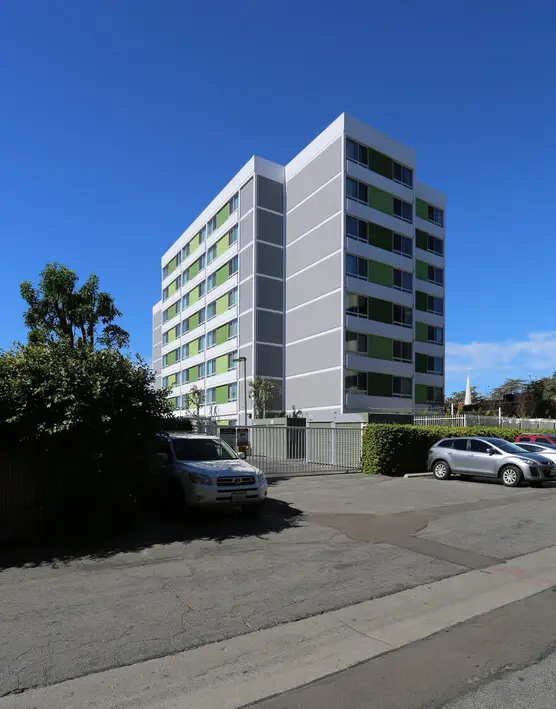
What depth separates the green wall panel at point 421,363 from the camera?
148 feet

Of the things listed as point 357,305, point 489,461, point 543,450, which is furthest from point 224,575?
point 357,305

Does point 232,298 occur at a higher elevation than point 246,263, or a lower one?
lower

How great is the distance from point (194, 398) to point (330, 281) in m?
21.1

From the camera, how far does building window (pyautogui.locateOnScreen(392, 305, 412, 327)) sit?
40812 millimetres

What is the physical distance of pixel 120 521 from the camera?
9.44 m

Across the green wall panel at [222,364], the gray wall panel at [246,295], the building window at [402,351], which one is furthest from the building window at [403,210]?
the green wall panel at [222,364]

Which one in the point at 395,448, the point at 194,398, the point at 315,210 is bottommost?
the point at 395,448

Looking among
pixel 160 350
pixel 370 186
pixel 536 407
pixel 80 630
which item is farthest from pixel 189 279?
pixel 80 630

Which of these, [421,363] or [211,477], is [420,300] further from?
[211,477]

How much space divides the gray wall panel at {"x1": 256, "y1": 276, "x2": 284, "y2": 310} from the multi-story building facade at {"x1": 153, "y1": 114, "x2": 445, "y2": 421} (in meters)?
0.08

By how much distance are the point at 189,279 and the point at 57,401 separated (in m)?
53.3

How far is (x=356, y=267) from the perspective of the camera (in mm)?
38750

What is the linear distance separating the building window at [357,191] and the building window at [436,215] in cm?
1145

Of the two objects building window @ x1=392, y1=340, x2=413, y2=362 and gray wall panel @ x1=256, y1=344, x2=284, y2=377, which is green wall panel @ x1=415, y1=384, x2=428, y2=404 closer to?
building window @ x1=392, y1=340, x2=413, y2=362
